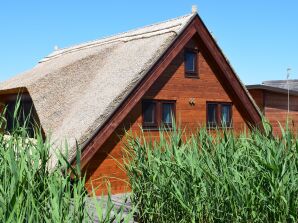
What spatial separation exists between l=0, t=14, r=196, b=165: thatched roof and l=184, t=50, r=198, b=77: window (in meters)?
1.09

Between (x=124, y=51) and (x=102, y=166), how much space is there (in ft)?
14.3

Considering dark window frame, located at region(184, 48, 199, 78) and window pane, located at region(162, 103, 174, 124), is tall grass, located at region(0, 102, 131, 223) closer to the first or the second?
window pane, located at region(162, 103, 174, 124)

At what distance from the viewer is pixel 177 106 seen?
13125 mm

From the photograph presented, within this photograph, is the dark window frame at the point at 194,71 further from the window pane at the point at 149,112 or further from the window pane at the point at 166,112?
the window pane at the point at 149,112

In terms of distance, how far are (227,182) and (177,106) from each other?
314 inches

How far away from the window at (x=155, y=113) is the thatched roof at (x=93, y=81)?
3.93 ft

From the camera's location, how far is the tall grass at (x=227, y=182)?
489 cm

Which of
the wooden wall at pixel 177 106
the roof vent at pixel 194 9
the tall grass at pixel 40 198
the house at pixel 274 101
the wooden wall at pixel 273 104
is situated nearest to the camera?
the tall grass at pixel 40 198

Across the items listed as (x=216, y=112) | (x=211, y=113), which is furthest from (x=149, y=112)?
(x=216, y=112)

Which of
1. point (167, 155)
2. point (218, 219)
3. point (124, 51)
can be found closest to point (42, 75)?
point (124, 51)

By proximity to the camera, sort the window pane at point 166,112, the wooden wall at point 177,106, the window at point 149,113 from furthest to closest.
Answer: the window pane at point 166,112, the window at point 149,113, the wooden wall at point 177,106

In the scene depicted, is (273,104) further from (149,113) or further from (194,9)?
(149,113)

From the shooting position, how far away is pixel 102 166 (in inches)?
438

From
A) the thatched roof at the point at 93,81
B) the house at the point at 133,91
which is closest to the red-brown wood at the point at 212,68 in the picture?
the house at the point at 133,91
